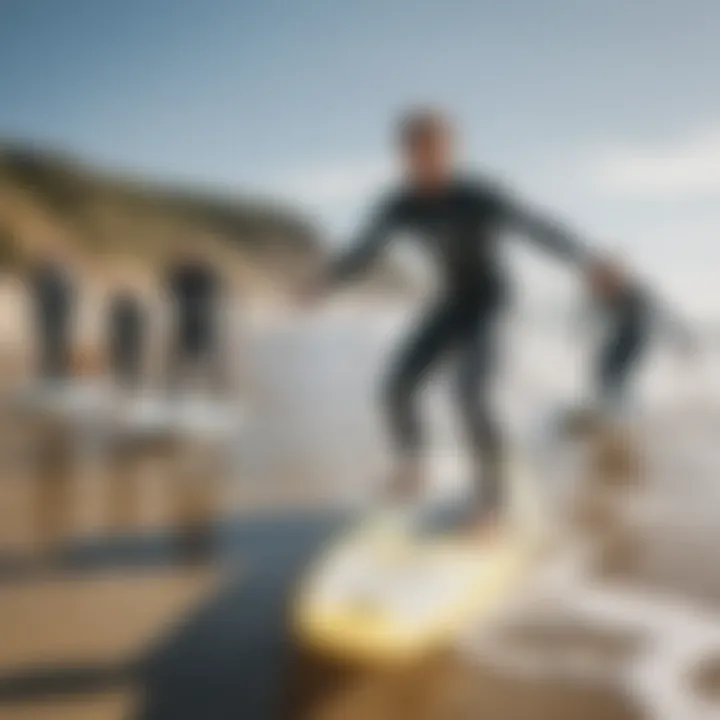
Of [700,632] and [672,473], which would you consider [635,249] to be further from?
[700,632]

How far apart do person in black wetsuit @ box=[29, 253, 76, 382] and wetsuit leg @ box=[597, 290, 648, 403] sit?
7.78 feet

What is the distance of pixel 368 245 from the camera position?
2658mm

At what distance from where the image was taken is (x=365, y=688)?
6.11 feet

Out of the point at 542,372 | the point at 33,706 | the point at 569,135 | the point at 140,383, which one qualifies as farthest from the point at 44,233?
the point at 33,706

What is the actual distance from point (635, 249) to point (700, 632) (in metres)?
1.38

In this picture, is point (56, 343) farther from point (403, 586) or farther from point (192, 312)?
point (403, 586)

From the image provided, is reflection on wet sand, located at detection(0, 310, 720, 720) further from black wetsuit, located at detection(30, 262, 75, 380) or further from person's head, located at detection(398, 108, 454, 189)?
person's head, located at detection(398, 108, 454, 189)

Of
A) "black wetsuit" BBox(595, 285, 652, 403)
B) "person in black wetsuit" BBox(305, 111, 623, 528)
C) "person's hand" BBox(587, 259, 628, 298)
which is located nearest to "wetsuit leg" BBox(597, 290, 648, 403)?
"black wetsuit" BBox(595, 285, 652, 403)

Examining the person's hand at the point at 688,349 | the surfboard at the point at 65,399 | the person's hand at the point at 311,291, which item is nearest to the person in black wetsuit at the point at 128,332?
the surfboard at the point at 65,399

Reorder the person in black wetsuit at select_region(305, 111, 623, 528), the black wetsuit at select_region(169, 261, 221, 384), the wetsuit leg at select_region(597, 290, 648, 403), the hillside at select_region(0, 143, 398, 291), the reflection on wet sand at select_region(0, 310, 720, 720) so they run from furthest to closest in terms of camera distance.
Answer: the black wetsuit at select_region(169, 261, 221, 384) → the wetsuit leg at select_region(597, 290, 648, 403) → the hillside at select_region(0, 143, 398, 291) → the person in black wetsuit at select_region(305, 111, 623, 528) → the reflection on wet sand at select_region(0, 310, 720, 720)

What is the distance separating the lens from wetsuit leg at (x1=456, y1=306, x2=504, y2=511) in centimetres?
262

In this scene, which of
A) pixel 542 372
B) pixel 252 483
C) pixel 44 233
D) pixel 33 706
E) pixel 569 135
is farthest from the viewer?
pixel 44 233

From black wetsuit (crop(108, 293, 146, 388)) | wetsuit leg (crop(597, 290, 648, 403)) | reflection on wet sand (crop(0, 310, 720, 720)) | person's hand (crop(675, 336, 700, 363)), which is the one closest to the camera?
reflection on wet sand (crop(0, 310, 720, 720))

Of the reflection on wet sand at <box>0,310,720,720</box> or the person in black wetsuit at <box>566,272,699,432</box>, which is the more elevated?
the person in black wetsuit at <box>566,272,699,432</box>
